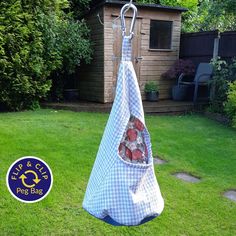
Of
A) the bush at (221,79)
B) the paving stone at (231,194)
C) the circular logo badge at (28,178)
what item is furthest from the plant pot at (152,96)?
the circular logo badge at (28,178)

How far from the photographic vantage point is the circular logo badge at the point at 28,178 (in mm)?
1658

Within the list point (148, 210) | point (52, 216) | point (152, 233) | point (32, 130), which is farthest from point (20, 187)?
point (32, 130)

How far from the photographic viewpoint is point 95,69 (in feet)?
22.9

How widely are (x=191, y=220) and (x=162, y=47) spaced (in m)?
5.60

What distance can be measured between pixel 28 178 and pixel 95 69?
Result: 18.0ft

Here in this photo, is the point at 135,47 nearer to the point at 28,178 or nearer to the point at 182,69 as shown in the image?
the point at 182,69

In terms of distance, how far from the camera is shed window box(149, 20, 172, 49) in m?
7.13

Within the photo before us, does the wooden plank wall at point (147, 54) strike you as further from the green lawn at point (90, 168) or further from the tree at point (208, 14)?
the green lawn at point (90, 168)

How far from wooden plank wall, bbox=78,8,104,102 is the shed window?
3.84ft

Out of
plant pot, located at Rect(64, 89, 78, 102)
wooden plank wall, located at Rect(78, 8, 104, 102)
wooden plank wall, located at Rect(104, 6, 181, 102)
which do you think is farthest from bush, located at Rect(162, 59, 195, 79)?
plant pot, located at Rect(64, 89, 78, 102)

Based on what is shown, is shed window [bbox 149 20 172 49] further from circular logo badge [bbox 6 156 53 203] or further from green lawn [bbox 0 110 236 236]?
circular logo badge [bbox 6 156 53 203]

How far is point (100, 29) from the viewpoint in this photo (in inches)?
261

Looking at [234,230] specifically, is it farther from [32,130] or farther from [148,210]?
[32,130]

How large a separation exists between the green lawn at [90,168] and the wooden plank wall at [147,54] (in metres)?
1.40
